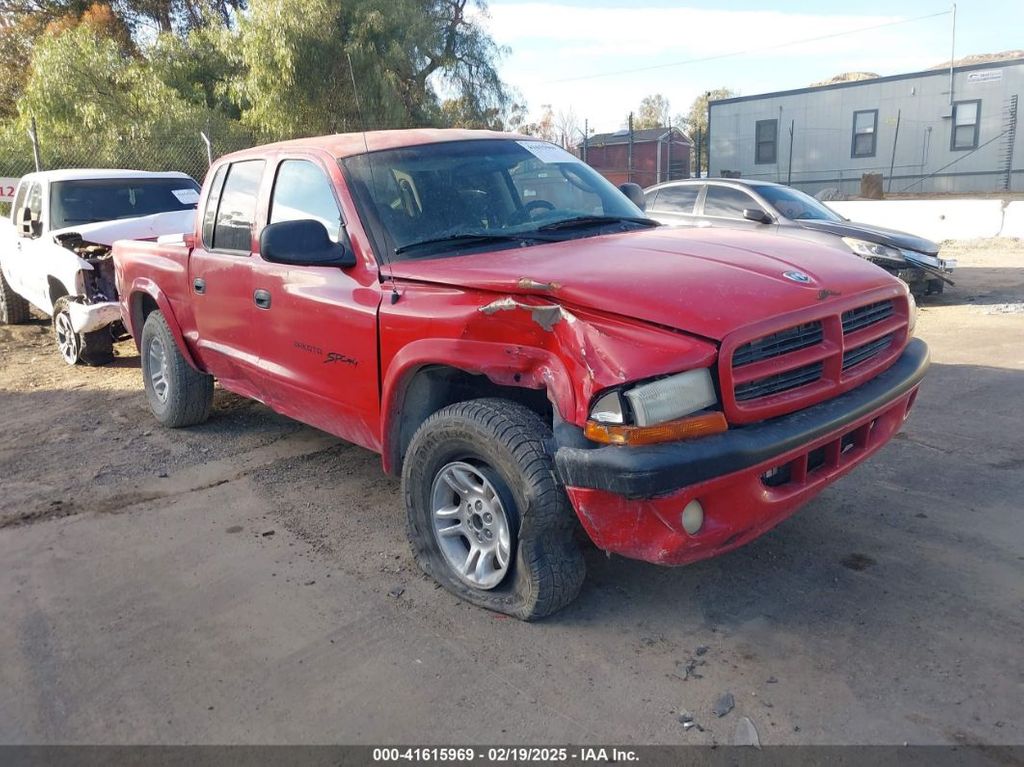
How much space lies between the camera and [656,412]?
9.09 ft

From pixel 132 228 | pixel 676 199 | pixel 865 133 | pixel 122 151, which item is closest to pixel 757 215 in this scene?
pixel 676 199

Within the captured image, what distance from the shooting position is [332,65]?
19.2 meters

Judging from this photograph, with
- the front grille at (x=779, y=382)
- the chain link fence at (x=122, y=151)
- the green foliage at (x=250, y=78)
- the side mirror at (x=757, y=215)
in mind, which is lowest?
the front grille at (x=779, y=382)

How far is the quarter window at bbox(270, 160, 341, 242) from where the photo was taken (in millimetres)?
Answer: 4043

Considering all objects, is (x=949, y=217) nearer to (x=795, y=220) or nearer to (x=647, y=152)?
(x=795, y=220)

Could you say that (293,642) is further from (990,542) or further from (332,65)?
(332,65)

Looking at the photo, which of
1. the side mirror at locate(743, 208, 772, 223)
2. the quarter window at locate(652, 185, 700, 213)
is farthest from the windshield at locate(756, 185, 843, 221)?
the quarter window at locate(652, 185, 700, 213)

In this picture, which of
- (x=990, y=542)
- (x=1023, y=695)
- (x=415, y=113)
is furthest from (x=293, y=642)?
(x=415, y=113)

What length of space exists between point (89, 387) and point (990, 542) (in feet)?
22.6

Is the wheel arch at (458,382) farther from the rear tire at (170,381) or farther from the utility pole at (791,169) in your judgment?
the utility pole at (791,169)

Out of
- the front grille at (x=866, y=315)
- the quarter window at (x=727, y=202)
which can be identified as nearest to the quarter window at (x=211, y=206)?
the front grille at (x=866, y=315)

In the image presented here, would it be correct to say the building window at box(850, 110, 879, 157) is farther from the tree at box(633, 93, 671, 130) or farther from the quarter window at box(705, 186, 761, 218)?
the tree at box(633, 93, 671, 130)

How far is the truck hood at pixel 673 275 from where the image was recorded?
115 inches

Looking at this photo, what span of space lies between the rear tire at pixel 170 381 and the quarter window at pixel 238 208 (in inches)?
44.3
